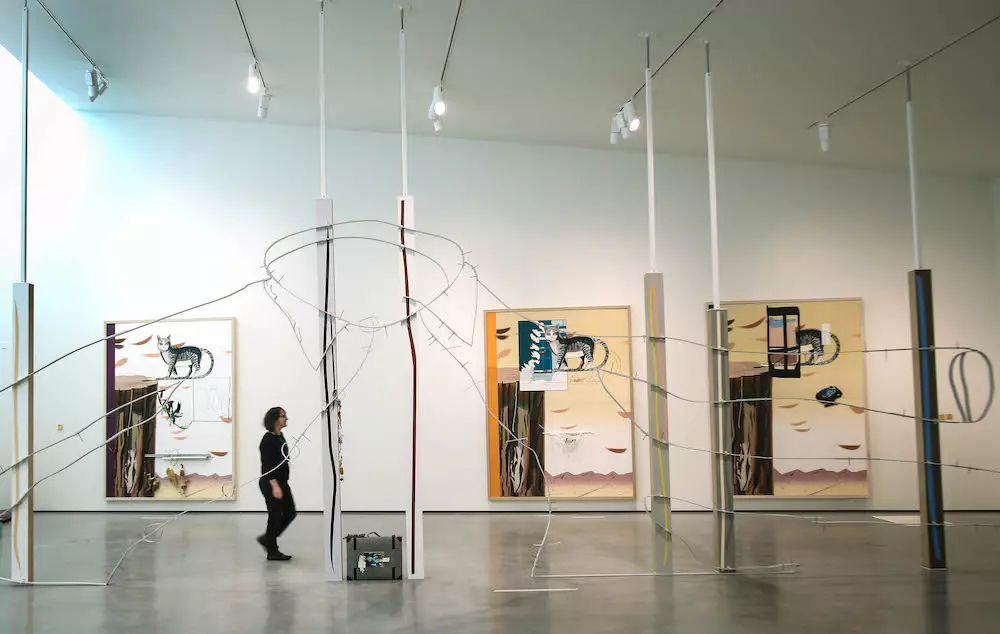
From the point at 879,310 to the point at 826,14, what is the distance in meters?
3.73

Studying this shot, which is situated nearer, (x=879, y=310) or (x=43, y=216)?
(x=879, y=310)

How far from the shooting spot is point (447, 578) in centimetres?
509

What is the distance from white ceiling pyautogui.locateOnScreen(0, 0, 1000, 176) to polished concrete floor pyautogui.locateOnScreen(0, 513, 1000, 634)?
3.27 m

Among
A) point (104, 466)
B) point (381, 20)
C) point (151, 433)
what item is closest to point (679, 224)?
point (381, 20)

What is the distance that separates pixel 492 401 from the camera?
296 inches

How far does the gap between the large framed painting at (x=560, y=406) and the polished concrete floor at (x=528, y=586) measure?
695mm

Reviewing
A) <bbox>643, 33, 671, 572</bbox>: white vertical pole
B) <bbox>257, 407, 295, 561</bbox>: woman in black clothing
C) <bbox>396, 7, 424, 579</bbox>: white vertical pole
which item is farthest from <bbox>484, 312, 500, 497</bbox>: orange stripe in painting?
<bbox>643, 33, 671, 572</bbox>: white vertical pole

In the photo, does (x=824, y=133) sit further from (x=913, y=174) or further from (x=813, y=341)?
(x=813, y=341)

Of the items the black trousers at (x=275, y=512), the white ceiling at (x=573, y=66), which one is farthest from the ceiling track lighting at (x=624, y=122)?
the black trousers at (x=275, y=512)

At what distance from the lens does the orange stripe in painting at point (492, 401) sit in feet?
24.5

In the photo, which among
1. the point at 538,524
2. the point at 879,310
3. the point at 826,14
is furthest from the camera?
the point at 879,310

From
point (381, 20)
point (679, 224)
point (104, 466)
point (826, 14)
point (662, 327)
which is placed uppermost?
point (381, 20)

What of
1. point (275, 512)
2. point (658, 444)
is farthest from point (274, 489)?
point (658, 444)

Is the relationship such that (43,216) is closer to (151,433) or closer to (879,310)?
(151,433)
